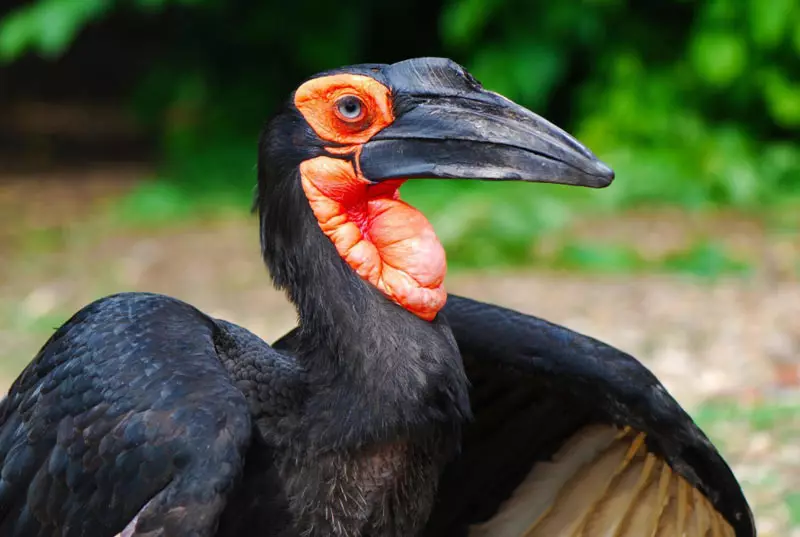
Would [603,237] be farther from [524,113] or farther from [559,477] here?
[524,113]

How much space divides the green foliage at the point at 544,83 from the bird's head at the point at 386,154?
4.55 meters

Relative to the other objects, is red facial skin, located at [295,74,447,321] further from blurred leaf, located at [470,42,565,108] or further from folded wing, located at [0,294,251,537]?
blurred leaf, located at [470,42,565,108]

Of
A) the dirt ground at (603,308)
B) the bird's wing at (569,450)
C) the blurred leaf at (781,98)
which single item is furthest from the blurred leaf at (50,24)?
the bird's wing at (569,450)

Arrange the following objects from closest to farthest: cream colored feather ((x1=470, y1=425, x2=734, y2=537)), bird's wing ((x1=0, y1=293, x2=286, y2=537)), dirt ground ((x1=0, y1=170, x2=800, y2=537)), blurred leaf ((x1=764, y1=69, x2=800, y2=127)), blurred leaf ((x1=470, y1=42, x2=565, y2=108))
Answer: bird's wing ((x1=0, y1=293, x2=286, y2=537)), cream colored feather ((x1=470, y1=425, x2=734, y2=537)), dirt ground ((x1=0, y1=170, x2=800, y2=537)), blurred leaf ((x1=764, y1=69, x2=800, y2=127)), blurred leaf ((x1=470, y1=42, x2=565, y2=108))

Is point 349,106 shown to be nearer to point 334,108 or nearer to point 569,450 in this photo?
point 334,108

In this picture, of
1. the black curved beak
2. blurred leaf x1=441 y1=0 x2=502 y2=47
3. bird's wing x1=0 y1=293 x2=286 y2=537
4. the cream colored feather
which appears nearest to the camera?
bird's wing x1=0 y1=293 x2=286 y2=537

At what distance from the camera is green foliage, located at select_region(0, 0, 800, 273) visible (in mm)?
8109

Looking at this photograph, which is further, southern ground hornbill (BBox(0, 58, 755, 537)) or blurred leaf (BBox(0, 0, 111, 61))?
blurred leaf (BBox(0, 0, 111, 61))

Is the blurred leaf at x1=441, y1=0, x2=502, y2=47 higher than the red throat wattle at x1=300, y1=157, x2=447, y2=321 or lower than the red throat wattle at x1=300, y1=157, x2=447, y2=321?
higher

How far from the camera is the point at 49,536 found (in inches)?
101

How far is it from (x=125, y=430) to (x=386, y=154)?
0.77m

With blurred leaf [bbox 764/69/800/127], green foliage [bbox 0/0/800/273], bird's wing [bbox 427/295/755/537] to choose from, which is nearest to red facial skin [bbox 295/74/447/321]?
bird's wing [bbox 427/295/755/537]

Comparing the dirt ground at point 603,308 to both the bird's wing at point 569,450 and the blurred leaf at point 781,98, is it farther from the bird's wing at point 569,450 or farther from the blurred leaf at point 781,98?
the blurred leaf at point 781,98

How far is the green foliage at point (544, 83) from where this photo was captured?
26.6ft
